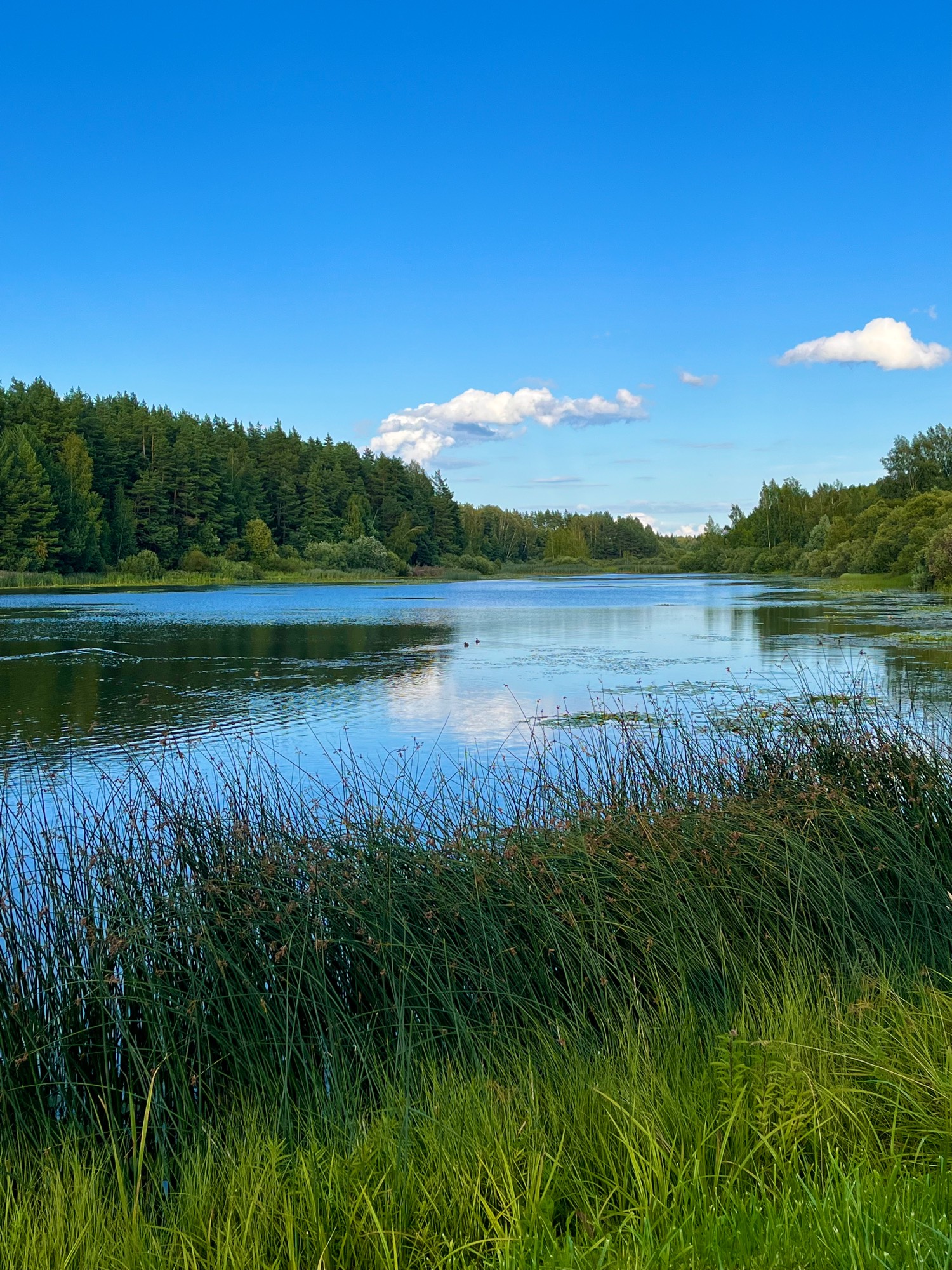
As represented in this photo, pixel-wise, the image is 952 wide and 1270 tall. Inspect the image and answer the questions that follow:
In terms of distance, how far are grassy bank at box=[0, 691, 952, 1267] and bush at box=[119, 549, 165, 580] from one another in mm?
65839

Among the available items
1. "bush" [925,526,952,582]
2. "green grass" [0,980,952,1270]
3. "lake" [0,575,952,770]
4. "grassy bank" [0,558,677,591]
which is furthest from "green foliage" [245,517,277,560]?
"green grass" [0,980,952,1270]

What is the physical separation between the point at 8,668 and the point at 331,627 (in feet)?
42.6

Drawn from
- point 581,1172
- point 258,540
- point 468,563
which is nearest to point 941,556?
point 581,1172

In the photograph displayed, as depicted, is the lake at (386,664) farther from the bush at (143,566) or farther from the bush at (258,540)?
the bush at (258,540)

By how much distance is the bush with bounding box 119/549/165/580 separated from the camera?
6850cm

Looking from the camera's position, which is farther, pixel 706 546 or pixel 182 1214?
pixel 706 546

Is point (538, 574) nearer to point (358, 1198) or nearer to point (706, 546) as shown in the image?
point (706, 546)

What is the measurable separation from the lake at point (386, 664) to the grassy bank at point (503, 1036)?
1.68m

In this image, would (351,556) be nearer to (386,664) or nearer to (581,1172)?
(386,664)

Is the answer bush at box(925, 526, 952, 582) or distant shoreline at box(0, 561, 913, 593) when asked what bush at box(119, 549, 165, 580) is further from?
bush at box(925, 526, 952, 582)

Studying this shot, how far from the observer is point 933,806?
546 centimetres

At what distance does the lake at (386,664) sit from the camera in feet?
41.6

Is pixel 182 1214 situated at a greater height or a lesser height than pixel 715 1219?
lesser

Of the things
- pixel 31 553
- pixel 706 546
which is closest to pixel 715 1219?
pixel 31 553
